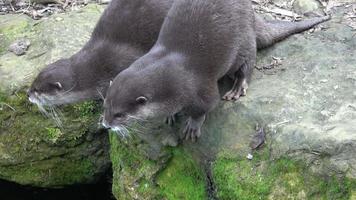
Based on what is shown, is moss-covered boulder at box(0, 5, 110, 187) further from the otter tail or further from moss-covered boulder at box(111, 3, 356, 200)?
the otter tail

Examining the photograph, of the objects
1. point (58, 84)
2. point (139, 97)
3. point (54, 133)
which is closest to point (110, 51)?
point (58, 84)

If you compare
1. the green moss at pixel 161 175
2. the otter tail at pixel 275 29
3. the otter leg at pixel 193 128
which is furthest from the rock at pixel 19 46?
the otter tail at pixel 275 29

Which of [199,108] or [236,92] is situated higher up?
[199,108]

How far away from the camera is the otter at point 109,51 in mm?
4223

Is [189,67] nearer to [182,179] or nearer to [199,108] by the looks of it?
[199,108]

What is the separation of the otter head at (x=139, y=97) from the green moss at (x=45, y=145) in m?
0.94

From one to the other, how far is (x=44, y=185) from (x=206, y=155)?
155 centimetres

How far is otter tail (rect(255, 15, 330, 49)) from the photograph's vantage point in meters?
4.50

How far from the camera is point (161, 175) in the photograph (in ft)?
13.1

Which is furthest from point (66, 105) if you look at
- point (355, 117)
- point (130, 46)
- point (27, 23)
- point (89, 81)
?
point (355, 117)

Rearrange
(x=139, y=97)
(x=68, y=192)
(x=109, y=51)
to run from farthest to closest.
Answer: (x=68, y=192), (x=109, y=51), (x=139, y=97)

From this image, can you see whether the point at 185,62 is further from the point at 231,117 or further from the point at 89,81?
the point at 89,81

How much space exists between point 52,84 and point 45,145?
0.64 m

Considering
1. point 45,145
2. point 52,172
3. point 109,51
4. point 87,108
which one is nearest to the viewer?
point 109,51
